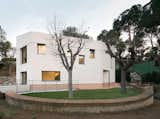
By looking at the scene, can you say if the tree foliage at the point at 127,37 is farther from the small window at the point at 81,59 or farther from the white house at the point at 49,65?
the small window at the point at 81,59

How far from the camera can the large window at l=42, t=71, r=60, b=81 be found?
93.4 ft

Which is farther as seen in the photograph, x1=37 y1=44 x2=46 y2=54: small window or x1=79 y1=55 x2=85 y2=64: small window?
A: x1=79 y1=55 x2=85 y2=64: small window

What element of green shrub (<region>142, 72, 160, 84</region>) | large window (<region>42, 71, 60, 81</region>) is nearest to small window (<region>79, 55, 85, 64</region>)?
large window (<region>42, 71, 60, 81</region>)

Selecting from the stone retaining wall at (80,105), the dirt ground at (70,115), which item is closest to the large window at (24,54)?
the stone retaining wall at (80,105)

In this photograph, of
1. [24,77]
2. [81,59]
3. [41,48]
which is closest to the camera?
[41,48]

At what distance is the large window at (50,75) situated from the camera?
28.5 metres

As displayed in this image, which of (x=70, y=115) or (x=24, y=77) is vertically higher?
(x=24, y=77)

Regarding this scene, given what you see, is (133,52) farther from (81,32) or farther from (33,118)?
(33,118)

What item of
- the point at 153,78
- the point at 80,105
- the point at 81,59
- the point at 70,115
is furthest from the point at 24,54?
the point at 70,115

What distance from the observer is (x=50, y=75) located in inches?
1144

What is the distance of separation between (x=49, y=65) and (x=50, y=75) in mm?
1225

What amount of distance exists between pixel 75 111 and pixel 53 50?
17.6 meters

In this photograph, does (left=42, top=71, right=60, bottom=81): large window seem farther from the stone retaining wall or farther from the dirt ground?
the dirt ground

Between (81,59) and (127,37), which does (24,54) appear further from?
(127,37)
